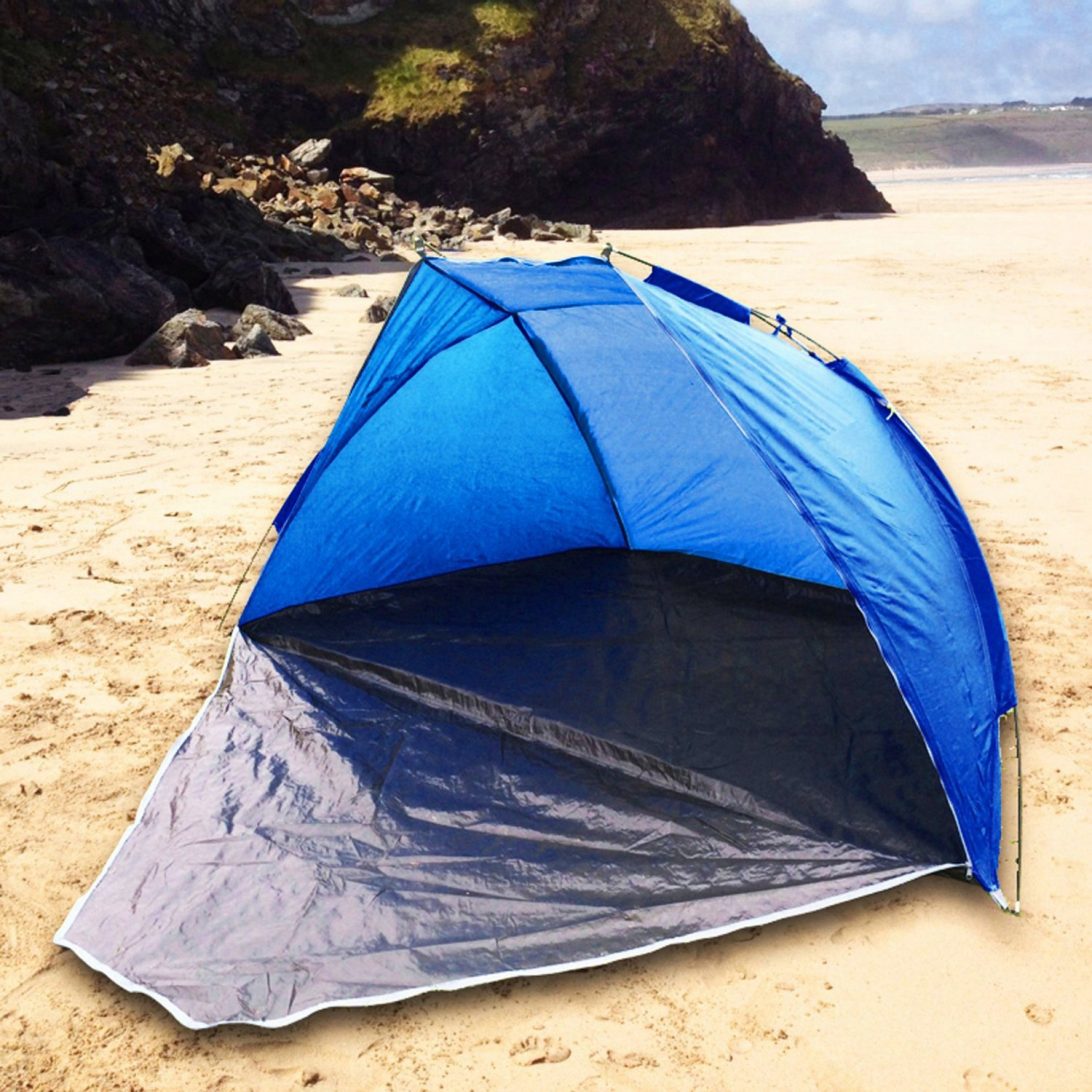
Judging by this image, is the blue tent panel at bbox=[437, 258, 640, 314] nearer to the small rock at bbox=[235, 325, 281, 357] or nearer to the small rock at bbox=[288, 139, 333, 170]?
the small rock at bbox=[235, 325, 281, 357]

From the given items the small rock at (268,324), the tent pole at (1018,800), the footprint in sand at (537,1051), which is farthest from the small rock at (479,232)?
the footprint in sand at (537,1051)

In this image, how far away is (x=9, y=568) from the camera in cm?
526

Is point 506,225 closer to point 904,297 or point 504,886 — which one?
point 904,297

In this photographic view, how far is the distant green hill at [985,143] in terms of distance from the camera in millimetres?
90188

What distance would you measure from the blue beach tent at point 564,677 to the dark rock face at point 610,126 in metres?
21.6

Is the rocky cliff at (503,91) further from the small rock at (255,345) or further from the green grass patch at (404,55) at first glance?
the small rock at (255,345)

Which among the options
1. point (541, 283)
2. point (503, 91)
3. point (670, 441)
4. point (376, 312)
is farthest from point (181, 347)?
point (503, 91)

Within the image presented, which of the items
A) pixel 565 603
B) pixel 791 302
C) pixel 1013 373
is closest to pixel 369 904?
pixel 565 603

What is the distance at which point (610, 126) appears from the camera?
26.2 metres

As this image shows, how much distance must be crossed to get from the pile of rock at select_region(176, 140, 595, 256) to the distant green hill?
76.7m

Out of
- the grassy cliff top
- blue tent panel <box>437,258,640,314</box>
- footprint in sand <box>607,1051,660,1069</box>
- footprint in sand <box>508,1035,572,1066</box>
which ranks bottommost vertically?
footprint in sand <box>607,1051,660,1069</box>

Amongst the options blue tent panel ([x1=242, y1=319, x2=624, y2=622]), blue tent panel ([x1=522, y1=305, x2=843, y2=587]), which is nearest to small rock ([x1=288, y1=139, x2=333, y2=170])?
blue tent panel ([x1=242, y1=319, x2=624, y2=622])

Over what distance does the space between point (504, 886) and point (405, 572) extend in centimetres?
195

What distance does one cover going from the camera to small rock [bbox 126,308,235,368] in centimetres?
963
